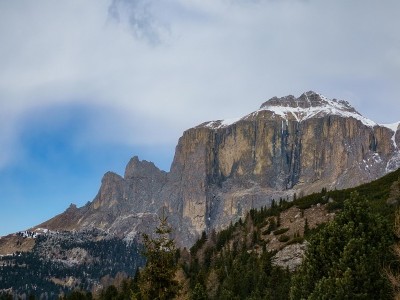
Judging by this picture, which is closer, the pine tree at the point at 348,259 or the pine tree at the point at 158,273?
the pine tree at the point at 158,273

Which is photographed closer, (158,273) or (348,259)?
(158,273)

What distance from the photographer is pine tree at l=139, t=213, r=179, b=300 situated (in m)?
27.1

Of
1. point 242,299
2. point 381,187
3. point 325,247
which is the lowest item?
point 242,299

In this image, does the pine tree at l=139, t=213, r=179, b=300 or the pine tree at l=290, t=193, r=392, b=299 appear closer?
the pine tree at l=139, t=213, r=179, b=300

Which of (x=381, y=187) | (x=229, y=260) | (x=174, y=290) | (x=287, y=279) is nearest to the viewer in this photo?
(x=174, y=290)

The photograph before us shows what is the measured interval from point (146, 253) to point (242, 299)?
1578 inches

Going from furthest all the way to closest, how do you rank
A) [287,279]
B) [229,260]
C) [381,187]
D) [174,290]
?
1. [381,187]
2. [229,260]
3. [287,279]
4. [174,290]

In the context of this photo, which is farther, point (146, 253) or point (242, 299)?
point (242, 299)

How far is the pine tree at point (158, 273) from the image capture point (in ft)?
89.0

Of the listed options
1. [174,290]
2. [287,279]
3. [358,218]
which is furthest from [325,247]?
[287,279]

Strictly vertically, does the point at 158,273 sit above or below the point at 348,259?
above

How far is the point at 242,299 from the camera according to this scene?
212 ft

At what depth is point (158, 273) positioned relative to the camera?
27.3 meters

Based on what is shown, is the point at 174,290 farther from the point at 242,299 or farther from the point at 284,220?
the point at 284,220
